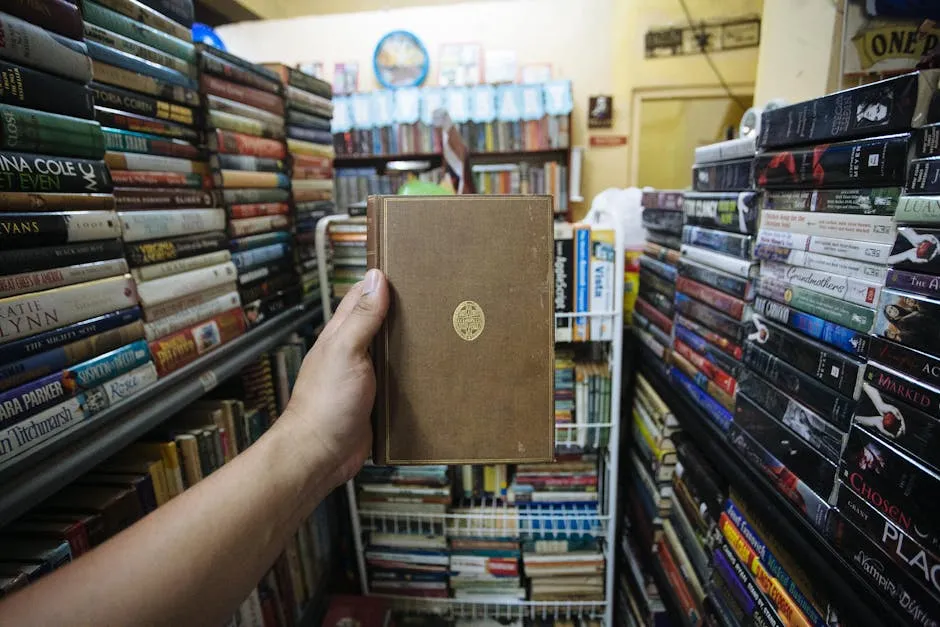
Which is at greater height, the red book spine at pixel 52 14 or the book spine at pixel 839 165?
the red book spine at pixel 52 14

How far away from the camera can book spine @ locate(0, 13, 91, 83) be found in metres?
0.58

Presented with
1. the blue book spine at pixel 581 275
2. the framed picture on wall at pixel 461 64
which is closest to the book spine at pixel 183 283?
the blue book spine at pixel 581 275

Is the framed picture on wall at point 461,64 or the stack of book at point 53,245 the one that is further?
the framed picture on wall at point 461,64

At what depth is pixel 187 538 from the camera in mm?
476

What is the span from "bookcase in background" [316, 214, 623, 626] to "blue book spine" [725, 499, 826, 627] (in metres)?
0.50

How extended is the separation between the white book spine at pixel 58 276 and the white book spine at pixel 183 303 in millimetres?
92

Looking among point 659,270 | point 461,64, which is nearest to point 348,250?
point 659,270

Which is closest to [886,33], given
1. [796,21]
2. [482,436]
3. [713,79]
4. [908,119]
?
[796,21]

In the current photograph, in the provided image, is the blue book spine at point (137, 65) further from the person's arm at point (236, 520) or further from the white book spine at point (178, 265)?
the person's arm at point (236, 520)

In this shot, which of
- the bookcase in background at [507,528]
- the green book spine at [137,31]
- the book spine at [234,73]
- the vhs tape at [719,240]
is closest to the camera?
the green book spine at [137,31]

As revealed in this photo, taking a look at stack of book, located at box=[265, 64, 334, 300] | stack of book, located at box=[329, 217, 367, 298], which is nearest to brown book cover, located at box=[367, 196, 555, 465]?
stack of book, located at box=[329, 217, 367, 298]

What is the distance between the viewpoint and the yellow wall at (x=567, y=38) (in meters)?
3.57

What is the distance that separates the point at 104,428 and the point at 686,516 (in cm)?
118

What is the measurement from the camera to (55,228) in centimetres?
64
